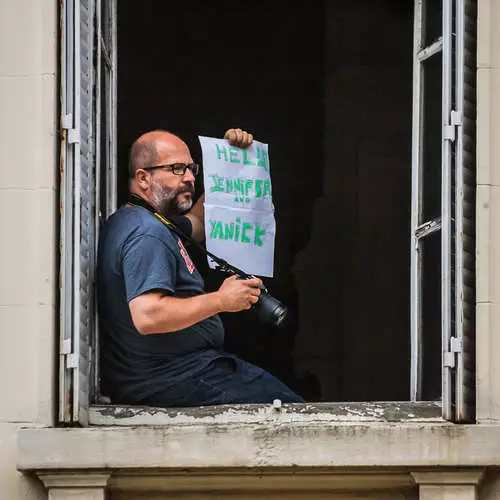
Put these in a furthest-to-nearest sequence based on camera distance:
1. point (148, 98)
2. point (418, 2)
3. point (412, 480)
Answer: point (148, 98), point (418, 2), point (412, 480)

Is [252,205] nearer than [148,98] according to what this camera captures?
Yes

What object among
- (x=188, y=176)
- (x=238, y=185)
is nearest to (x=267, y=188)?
(x=238, y=185)

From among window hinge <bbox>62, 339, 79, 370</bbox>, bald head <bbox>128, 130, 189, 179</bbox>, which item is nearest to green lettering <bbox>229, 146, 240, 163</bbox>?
bald head <bbox>128, 130, 189, 179</bbox>

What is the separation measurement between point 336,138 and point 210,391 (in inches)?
108

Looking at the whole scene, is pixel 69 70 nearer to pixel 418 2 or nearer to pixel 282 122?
pixel 418 2

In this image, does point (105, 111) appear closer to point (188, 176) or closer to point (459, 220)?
point (188, 176)

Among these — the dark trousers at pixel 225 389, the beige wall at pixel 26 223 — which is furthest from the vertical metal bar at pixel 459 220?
the beige wall at pixel 26 223

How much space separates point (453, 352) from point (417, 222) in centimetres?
74

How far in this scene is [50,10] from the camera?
1027cm

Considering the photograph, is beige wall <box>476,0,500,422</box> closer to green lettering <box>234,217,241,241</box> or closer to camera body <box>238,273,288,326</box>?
camera body <box>238,273,288,326</box>

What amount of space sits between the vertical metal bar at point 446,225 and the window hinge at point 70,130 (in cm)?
166

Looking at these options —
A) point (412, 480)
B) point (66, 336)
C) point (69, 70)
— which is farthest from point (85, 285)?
point (412, 480)

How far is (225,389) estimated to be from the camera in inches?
410

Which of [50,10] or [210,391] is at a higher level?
[50,10]
